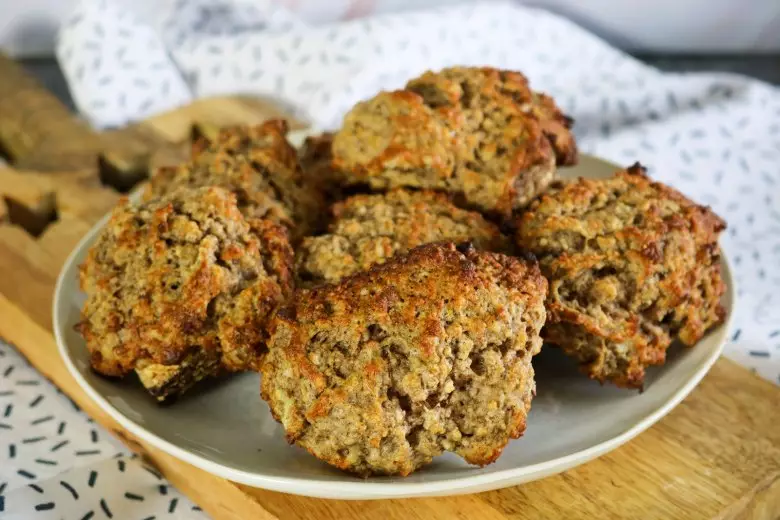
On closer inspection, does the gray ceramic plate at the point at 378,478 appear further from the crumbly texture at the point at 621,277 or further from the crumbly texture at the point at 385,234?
the crumbly texture at the point at 385,234

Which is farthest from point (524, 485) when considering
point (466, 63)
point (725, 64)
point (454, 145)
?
point (725, 64)

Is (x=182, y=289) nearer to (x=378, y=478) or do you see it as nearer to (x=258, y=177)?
(x=258, y=177)

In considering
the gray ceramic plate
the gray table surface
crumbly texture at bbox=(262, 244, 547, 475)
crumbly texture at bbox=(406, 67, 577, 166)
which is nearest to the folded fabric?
the gray ceramic plate

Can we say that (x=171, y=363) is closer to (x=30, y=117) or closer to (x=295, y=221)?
(x=295, y=221)

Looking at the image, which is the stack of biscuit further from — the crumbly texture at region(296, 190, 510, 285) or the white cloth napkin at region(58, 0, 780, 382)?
the white cloth napkin at region(58, 0, 780, 382)

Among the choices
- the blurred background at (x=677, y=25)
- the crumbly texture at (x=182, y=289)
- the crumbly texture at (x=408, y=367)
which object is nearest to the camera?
the crumbly texture at (x=408, y=367)

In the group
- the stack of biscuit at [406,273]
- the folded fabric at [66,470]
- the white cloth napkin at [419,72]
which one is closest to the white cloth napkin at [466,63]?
the white cloth napkin at [419,72]
